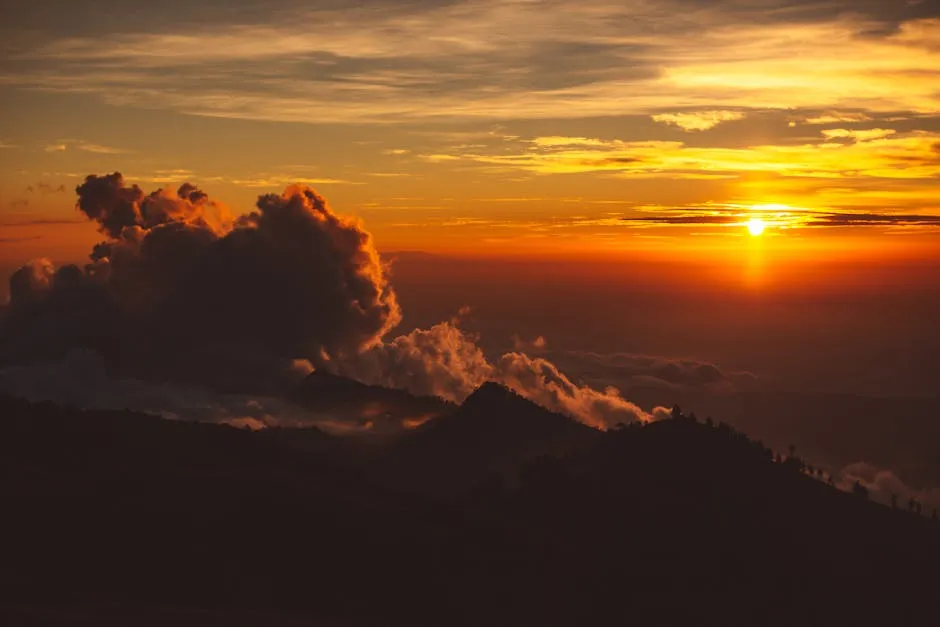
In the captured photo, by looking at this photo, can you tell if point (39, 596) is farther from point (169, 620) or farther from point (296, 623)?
point (296, 623)

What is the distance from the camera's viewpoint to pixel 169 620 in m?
189

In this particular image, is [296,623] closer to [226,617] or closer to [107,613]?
[226,617]

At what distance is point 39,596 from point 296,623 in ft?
158

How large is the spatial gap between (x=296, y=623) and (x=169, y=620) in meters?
23.1

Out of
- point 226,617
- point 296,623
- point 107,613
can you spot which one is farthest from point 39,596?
point 296,623

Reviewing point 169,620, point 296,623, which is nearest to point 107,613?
point 169,620

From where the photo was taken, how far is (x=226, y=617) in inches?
7682

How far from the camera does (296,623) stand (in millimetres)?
198375

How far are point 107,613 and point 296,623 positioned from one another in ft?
110

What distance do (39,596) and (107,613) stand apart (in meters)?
18.6

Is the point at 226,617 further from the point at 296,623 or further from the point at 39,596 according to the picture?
the point at 39,596

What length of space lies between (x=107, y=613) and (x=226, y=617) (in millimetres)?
20645

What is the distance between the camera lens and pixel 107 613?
189500 millimetres

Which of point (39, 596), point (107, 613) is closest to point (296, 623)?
point (107, 613)
